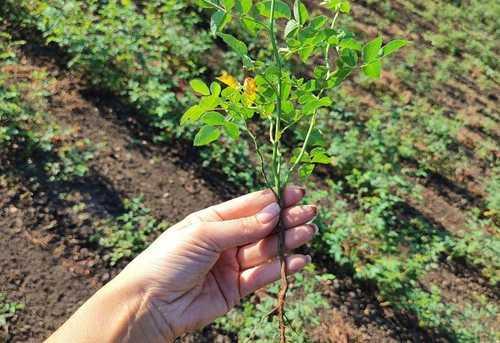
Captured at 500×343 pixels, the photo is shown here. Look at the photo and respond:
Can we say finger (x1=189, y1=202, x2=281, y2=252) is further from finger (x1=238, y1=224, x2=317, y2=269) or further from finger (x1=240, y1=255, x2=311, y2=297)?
finger (x1=240, y1=255, x2=311, y2=297)

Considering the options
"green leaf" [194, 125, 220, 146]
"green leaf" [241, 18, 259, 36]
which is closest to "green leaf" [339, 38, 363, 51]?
"green leaf" [241, 18, 259, 36]

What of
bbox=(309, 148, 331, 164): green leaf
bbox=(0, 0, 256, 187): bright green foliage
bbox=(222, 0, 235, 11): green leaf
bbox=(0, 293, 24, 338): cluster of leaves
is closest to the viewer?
bbox=(222, 0, 235, 11): green leaf

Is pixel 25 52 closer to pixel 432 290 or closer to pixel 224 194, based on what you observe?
pixel 224 194

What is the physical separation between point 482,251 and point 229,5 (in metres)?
3.80

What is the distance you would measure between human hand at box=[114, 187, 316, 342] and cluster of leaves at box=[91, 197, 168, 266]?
134cm

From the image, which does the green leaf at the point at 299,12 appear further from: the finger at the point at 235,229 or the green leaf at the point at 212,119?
the finger at the point at 235,229

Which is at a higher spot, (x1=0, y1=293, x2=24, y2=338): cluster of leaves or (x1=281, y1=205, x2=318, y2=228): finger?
(x1=281, y1=205, x2=318, y2=228): finger

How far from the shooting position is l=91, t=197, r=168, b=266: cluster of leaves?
363 cm

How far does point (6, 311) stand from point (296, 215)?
6.90ft

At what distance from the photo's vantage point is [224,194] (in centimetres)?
430

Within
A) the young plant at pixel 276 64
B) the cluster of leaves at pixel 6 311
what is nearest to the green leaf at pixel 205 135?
the young plant at pixel 276 64

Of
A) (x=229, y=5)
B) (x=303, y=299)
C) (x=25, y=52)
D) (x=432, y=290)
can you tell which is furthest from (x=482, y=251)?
(x=25, y=52)

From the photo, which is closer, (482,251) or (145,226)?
(145,226)

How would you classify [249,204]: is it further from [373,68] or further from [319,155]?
[373,68]
